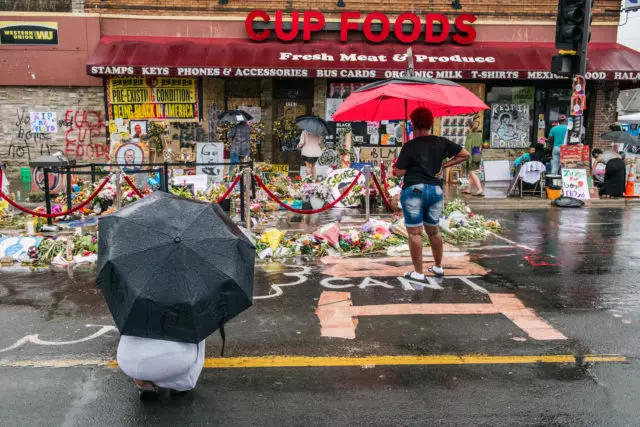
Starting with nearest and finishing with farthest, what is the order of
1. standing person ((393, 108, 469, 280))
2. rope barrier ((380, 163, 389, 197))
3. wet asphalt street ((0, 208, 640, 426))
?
wet asphalt street ((0, 208, 640, 426)) → standing person ((393, 108, 469, 280)) → rope barrier ((380, 163, 389, 197))

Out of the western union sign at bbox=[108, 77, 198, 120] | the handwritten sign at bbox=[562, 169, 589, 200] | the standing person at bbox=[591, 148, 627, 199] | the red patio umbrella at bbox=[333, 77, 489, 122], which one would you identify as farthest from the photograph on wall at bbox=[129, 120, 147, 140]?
the standing person at bbox=[591, 148, 627, 199]

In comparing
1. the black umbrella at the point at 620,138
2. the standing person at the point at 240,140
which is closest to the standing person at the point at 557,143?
the black umbrella at the point at 620,138

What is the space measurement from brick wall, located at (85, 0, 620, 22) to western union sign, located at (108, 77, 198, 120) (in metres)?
2.05

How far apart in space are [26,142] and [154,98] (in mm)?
3930

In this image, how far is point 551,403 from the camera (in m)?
3.83

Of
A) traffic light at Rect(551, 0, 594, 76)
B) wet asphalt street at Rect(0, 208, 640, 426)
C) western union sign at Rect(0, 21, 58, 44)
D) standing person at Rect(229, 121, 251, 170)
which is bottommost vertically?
wet asphalt street at Rect(0, 208, 640, 426)

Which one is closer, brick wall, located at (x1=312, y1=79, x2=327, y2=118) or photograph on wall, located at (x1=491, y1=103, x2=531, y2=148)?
brick wall, located at (x1=312, y1=79, x2=327, y2=118)

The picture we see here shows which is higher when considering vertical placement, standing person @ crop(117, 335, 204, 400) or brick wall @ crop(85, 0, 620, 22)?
brick wall @ crop(85, 0, 620, 22)

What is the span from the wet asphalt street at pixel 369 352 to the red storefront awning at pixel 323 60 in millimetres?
9523

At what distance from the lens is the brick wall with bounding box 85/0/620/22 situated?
17.0 metres

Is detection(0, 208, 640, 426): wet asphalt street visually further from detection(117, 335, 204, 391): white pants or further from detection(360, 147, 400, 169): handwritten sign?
detection(360, 147, 400, 169): handwritten sign

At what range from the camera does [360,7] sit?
56.9 ft

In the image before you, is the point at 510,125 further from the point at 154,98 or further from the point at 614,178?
the point at 154,98

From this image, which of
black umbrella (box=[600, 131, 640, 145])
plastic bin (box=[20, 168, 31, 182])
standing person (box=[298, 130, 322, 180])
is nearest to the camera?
standing person (box=[298, 130, 322, 180])
